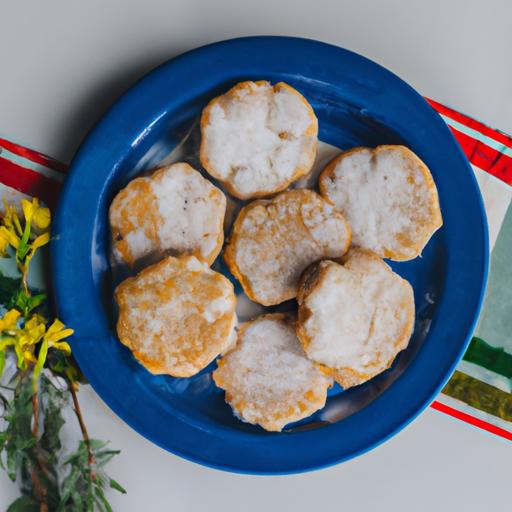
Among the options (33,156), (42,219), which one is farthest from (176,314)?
(33,156)

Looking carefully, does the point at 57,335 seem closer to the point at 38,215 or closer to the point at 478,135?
the point at 38,215

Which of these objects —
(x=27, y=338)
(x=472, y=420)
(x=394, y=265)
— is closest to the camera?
(x=27, y=338)

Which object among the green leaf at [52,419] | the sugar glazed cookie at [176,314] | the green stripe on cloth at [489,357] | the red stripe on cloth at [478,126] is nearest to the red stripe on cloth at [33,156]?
the sugar glazed cookie at [176,314]

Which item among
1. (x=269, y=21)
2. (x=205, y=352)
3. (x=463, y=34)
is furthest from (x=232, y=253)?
(x=463, y=34)

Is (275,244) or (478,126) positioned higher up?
(478,126)

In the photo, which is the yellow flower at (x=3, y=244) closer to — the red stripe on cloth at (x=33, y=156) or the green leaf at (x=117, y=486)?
the red stripe on cloth at (x=33, y=156)

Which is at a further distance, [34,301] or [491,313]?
[491,313]

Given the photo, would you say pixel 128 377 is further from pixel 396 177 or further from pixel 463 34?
pixel 463 34
